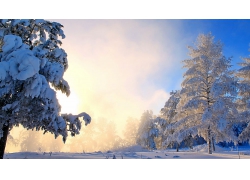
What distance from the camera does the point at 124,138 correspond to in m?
48.2

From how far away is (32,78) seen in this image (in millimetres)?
6094

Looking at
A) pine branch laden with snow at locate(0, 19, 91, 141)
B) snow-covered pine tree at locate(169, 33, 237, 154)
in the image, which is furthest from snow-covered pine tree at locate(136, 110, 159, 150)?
pine branch laden with snow at locate(0, 19, 91, 141)

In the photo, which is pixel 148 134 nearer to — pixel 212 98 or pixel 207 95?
pixel 207 95

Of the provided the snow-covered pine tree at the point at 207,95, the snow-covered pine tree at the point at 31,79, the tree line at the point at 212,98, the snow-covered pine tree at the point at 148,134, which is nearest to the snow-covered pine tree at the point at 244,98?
the tree line at the point at 212,98

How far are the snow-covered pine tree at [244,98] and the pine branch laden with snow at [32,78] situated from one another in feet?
34.9

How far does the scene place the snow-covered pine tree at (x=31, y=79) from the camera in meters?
5.81

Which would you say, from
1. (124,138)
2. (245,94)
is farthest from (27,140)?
(245,94)

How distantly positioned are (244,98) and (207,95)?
2558 millimetres

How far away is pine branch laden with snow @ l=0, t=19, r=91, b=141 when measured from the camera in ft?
19.1

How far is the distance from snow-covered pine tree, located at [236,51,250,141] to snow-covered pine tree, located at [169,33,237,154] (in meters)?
0.60

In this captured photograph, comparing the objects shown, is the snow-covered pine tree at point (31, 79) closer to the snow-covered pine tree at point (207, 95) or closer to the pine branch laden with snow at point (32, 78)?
the pine branch laden with snow at point (32, 78)

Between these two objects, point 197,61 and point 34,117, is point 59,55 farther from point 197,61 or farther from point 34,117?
point 197,61

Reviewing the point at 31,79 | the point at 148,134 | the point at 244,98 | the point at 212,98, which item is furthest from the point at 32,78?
the point at 148,134

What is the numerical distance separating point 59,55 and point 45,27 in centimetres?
148
